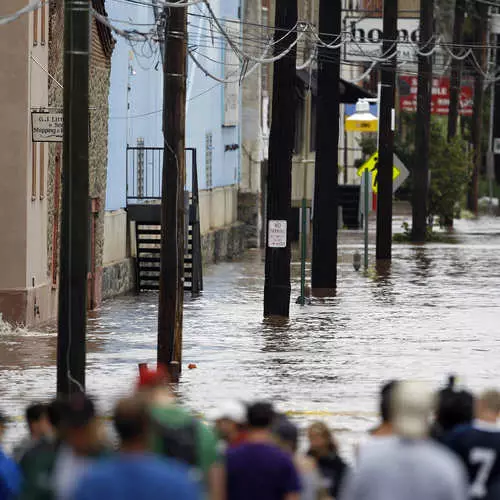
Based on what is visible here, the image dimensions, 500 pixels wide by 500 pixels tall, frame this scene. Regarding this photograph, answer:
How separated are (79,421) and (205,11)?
3808cm

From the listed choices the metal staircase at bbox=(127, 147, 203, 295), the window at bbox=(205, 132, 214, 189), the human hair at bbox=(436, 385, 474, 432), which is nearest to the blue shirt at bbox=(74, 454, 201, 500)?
the human hair at bbox=(436, 385, 474, 432)

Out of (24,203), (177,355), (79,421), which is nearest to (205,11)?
(24,203)

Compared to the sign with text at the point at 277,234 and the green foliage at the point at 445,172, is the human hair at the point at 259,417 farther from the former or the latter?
the green foliage at the point at 445,172

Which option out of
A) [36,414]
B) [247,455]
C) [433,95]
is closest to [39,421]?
[36,414]

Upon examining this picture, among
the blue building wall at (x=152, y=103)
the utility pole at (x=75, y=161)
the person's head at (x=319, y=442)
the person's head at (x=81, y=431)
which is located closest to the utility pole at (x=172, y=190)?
the utility pole at (x=75, y=161)

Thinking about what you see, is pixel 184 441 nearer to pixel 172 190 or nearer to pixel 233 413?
pixel 233 413

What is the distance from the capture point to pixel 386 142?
41.9m

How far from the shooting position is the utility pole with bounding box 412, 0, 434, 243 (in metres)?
48.1

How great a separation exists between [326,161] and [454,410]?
2350cm

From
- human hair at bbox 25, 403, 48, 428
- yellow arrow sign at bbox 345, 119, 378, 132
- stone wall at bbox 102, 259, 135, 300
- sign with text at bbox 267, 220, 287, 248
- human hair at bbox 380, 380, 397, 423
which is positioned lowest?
stone wall at bbox 102, 259, 135, 300

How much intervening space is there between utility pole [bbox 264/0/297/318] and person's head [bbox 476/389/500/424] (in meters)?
17.7

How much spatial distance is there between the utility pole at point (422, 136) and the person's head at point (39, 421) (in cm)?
3887

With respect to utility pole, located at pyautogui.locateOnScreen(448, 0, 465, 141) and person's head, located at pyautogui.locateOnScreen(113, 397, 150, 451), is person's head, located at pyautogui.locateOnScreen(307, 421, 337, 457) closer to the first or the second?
person's head, located at pyautogui.locateOnScreen(113, 397, 150, 451)

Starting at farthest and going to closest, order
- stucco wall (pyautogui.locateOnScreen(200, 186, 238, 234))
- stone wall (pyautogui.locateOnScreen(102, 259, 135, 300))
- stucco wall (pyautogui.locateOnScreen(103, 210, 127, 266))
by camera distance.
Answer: stucco wall (pyautogui.locateOnScreen(200, 186, 238, 234)) < stucco wall (pyautogui.locateOnScreen(103, 210, 127, 266)) < stone wall (pyautogui.locateOnScreen(102, 259, 135, 300))
